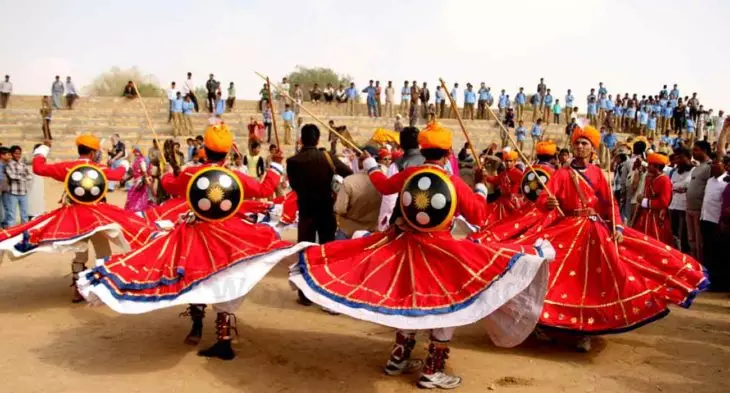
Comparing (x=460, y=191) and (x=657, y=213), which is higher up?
(x=460, y=191)

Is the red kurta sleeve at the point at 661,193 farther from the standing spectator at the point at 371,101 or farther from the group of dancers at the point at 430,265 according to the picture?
the standing spectator at the point at 371,101

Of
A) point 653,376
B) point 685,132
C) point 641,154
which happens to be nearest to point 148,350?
point 653,376

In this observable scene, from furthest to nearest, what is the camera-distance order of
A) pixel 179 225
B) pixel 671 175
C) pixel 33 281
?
pixel 671 175 < pixel 33 281 < pixel 179 225

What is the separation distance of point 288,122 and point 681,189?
17.0 metres

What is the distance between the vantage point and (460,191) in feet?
17.3

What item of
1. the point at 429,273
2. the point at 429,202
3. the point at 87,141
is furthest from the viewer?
the point at 87,141

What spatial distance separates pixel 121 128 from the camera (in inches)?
1075

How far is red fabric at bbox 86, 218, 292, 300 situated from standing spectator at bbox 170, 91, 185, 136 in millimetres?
20664

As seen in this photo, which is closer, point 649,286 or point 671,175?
point 649,286

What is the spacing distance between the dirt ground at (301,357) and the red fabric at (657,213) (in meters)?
1.39

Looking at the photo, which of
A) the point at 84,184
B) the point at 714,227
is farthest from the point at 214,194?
the point at 714,227

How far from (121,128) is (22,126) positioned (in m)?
3.74

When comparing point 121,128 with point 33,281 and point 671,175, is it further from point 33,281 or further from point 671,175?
point 671,175

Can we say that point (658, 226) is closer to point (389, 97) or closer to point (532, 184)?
point (532, 184)
